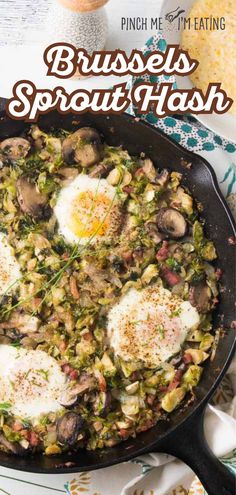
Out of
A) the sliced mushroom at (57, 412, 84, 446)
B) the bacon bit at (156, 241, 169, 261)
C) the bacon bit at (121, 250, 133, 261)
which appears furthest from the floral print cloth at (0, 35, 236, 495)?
the bacon bit at (121, 250, 133, 261)

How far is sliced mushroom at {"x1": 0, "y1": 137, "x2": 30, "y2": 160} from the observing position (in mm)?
4473

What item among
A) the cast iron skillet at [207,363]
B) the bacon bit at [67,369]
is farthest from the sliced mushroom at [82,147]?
the bacon bit at [67,369]

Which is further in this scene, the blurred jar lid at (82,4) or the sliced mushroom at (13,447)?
the blurred jar lid at (82,4)

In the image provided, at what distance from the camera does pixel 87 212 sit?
4379 millimetres

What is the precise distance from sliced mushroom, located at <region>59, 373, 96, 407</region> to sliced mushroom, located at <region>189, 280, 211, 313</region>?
737mm

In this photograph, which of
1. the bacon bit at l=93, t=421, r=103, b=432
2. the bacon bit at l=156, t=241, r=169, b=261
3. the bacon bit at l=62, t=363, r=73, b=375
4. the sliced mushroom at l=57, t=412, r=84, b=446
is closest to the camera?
the sliced mushroom at l=57, t=412, r=84, b=446

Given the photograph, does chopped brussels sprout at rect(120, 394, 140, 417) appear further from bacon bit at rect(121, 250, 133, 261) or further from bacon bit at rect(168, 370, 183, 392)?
bacon bit at rect(121, 250, 133, 261)

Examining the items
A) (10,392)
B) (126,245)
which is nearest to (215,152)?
(126,245)

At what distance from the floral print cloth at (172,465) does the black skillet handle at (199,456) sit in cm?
16

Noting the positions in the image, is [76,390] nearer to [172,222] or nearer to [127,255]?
[127,255]

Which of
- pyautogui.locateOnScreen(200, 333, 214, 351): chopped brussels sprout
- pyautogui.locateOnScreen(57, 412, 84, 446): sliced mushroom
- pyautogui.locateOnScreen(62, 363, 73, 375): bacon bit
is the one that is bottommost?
pyautogui.locateOnScreen(57, 412, 84, 446): sliced mushroom

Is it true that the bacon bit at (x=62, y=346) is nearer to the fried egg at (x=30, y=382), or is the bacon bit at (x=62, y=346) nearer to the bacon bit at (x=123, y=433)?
the fried egg at (x=30, y=382)

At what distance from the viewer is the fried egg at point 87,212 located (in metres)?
4.36

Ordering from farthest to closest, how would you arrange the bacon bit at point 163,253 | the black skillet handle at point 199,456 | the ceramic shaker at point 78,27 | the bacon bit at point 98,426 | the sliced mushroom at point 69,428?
the ceramic shaker at point 78,27, the bacon bit at point 163,253, the bacon bit at point 98,426, the sliced mushroom at point 69,428, the black skillet handle at point 199,456
